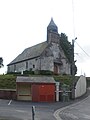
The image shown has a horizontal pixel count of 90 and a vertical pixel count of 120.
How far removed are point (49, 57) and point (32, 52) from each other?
6640 mm

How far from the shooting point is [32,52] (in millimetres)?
73500

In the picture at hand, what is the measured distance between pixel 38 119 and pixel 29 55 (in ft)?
170

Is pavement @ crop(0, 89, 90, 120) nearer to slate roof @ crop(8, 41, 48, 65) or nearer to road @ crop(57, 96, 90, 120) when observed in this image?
road @ crop(57, 96, 90, 120)

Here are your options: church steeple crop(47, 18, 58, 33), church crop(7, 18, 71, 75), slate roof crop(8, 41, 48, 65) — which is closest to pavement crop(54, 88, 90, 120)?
church crop(7, 18, 71, 75)

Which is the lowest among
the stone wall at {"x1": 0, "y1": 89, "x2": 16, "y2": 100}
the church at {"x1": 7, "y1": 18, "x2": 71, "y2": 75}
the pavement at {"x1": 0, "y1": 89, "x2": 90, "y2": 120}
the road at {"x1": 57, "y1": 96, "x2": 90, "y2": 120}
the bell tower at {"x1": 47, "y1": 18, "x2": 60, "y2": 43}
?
the road at {"x1": 57, "y1": 96, "x2": 90, "y2": 120}

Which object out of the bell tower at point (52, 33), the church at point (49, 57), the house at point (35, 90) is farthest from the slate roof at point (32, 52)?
the house at point (35, 90)

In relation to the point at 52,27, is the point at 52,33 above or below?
below

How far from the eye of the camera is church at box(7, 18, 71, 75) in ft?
222

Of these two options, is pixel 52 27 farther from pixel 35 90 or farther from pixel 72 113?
pixel 72 113

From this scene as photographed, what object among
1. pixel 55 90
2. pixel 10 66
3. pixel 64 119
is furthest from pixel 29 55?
pixel 64 119

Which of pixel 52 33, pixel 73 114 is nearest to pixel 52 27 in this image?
→ pixel 52 33

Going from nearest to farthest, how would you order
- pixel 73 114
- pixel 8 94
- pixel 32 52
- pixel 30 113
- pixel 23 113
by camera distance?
pixel 23 113, pixel 30 113, pixel 73 114, pixel 8 94, pixel 32 52

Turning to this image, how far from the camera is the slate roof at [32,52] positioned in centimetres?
6975

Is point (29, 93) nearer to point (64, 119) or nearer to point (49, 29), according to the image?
point (64, 119)
